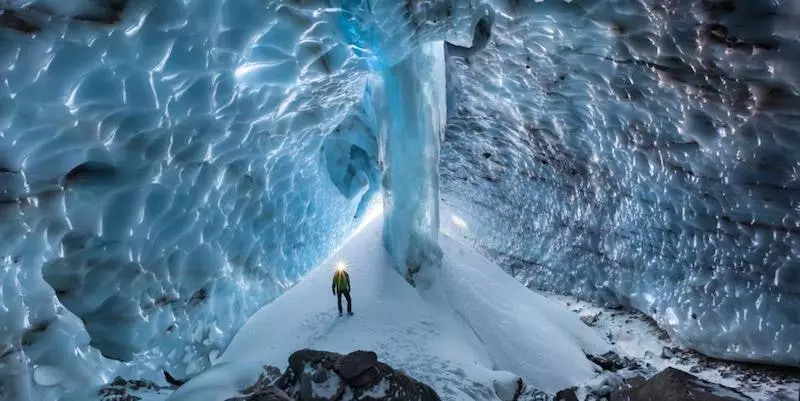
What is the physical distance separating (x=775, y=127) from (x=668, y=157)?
4.12 feet

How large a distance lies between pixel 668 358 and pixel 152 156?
5528 mm

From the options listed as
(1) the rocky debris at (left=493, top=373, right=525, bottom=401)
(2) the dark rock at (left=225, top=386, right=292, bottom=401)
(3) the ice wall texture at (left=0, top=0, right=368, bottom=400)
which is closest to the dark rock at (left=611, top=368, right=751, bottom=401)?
(1) the rocky debris at (left=493, top=373, right=525, bottom=401)

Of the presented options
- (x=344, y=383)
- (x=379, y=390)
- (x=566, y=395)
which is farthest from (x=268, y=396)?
(x=566, y=395)

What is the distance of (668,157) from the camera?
560cm

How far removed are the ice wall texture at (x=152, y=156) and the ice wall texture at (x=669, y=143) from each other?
4.37 ft

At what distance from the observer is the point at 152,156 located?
4352 millimetres

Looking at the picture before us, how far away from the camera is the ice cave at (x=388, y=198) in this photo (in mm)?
3586

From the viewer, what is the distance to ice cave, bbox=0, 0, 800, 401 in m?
3.59

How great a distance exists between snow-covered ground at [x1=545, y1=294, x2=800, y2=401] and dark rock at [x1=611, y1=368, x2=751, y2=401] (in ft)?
2.49

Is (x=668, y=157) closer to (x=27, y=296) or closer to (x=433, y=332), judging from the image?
(x=433, y=332)

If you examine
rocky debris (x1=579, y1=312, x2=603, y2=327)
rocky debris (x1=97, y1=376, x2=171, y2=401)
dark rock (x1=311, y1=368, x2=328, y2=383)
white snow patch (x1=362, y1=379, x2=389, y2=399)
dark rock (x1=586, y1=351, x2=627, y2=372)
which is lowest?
rocky debris (x1=579, y1=312, x2=603, y2=327)

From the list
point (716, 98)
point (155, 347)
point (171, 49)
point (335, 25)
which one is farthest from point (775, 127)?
point (155, 347)

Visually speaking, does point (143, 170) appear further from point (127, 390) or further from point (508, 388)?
Answer: point (508, 388)

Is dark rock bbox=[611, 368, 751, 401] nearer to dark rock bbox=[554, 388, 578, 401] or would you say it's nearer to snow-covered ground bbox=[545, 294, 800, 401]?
dark rock bbox=[554, 388, 578, 401]
